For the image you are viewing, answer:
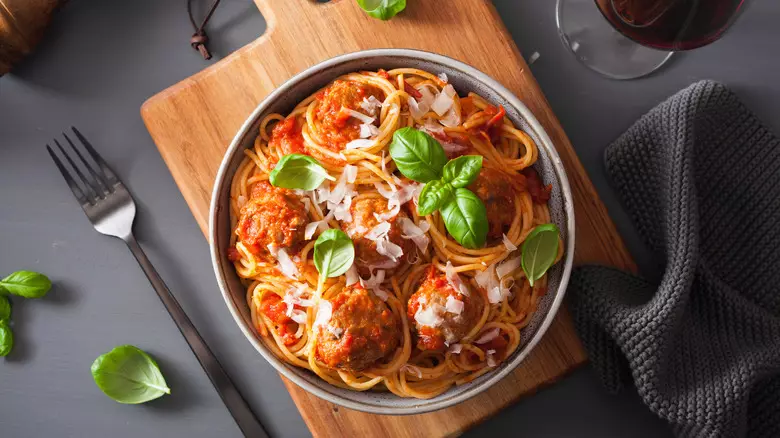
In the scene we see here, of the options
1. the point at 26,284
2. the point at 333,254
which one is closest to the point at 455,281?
the point at 333,254

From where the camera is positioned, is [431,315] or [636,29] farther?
[636,29]

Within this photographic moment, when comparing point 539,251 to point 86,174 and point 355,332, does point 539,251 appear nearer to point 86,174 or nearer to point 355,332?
point 355,332

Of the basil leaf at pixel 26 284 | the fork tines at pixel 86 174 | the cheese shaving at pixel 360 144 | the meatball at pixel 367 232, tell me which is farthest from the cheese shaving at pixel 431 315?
the basil leaf at pixel 26 284

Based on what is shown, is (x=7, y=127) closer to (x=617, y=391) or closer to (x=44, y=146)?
(x=44, y=146)

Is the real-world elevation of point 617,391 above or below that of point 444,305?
below

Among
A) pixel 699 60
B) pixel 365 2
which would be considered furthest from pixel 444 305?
pixel 699 60
